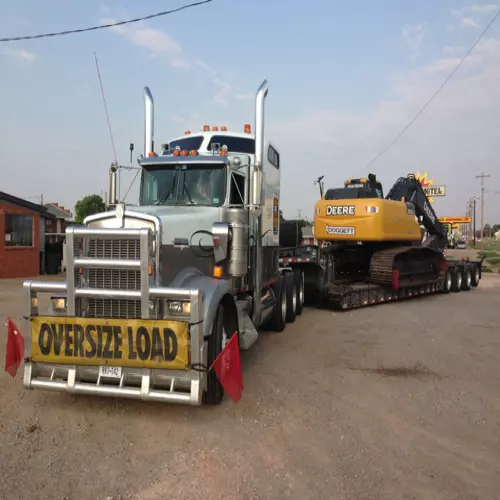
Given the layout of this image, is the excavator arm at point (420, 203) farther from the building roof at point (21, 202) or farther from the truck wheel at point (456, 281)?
the building roof at point (21, 202)

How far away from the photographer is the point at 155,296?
430cm

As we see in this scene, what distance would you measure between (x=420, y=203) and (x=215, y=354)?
40.3 ft

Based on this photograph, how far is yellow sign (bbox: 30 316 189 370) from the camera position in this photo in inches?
164

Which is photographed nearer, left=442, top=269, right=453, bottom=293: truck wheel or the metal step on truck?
the metal step on truck

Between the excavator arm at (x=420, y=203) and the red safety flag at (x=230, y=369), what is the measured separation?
10885 millimetres

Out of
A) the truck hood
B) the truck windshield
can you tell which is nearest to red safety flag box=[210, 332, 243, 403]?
the truck hood

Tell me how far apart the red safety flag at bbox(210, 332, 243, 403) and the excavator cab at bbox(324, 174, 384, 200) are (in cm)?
909

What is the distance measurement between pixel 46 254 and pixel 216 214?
17314 millimetres

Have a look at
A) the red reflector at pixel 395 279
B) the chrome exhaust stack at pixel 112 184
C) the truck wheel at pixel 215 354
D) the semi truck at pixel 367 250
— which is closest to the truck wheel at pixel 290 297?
the semi truck at pixel 367 250

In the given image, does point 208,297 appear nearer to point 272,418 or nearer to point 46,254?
point 272,418

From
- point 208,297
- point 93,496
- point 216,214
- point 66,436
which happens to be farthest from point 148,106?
point 93,496

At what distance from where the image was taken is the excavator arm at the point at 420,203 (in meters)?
14.5

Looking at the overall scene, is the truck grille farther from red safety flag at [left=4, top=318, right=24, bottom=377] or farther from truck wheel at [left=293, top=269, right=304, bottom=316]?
truck wheel at [left=293, top=269, right=304, bottom=316]

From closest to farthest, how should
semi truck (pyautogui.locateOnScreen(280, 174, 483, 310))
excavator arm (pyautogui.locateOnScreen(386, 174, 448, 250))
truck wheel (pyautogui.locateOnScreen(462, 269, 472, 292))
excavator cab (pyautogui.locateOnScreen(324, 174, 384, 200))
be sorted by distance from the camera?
semi truck (pyautogui.locateOnScreen(280, 174, 483, 310)) < excavator cab (pyautogui.locateOnScreen(324, 174, 384, 200)) < excavator arm (pyautogui.locateOnScreen(386, 174, 448, 250)) < truck wheel (pyautogui.locateOnScreen(462, 269, 472, 292))
